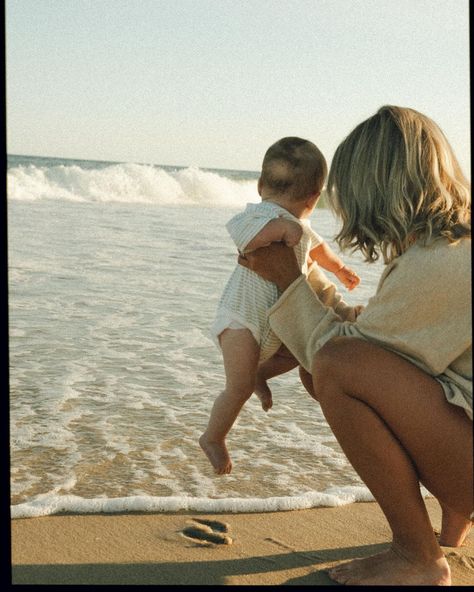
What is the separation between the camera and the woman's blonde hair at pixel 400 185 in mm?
2189

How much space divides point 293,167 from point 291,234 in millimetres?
238

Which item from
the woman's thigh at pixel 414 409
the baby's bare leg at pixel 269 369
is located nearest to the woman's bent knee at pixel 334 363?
the woman's thigh at pixel 414 409

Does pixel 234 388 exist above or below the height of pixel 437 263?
below

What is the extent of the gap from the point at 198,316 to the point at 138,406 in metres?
1.90

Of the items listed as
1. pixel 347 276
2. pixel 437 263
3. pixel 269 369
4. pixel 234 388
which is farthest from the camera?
pixel 347 276

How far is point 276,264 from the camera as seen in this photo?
2.55 metres

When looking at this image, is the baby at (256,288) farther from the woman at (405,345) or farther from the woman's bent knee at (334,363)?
the woman's bent knee at (334,363)

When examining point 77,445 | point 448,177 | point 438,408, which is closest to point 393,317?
point 438,408

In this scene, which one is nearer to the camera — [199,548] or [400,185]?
[400,185]

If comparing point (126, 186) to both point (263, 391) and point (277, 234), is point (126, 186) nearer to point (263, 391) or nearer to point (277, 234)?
point (263, 391)

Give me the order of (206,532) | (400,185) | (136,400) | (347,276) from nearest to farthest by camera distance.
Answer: (400,185) → (206,532) → (347,276) → (136,400)

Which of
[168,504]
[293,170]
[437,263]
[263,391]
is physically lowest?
[168,504]

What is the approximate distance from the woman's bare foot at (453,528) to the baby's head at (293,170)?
111 centimetres

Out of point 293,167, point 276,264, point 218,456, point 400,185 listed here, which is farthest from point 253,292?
point 400,185
